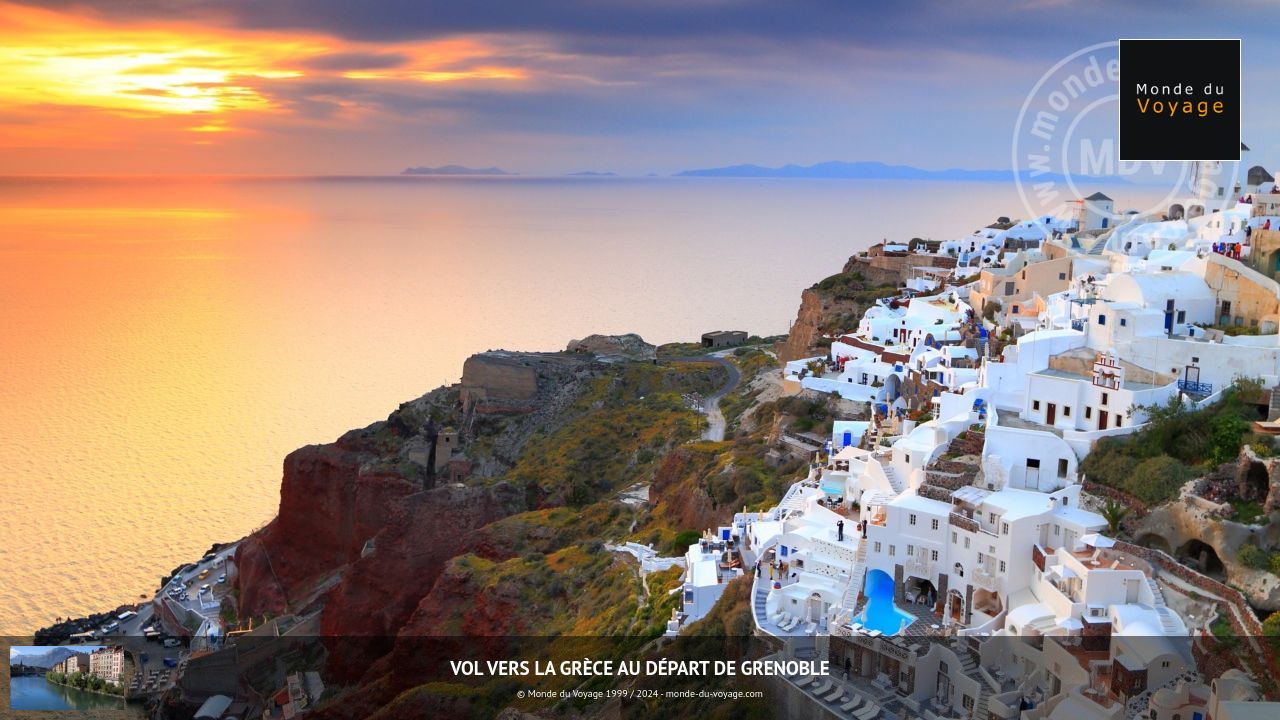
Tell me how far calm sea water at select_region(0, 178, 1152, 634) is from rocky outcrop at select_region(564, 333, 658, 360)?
15.4 metres

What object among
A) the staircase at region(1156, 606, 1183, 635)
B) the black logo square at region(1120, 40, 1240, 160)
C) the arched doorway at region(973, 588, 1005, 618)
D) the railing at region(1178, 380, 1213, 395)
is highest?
the black logo square at region(1120, 40, 1240, 160)

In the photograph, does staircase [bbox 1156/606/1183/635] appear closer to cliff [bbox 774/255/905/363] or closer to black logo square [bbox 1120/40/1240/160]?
black logo square [bbox 1120/40/1240/160]

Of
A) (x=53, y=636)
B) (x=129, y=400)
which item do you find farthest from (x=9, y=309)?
(x=53, y=636)

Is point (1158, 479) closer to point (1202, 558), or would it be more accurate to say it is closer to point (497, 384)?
point (1202, 558)

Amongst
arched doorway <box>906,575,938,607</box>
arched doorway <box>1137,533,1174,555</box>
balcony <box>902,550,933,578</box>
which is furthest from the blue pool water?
arched doorway <box>1137,533,1174,555</box>

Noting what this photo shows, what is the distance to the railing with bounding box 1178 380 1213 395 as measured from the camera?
2083 cm

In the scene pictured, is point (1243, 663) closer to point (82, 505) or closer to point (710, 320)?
point (82, 505)

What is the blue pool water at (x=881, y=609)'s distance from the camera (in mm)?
18359

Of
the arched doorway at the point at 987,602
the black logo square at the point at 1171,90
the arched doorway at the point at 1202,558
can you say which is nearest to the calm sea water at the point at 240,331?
the arched doorway at the point at 987,602

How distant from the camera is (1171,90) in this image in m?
27.6

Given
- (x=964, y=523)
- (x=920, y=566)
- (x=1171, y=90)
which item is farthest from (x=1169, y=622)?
(x=1171, y=90)

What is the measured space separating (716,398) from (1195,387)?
22650 millimetres

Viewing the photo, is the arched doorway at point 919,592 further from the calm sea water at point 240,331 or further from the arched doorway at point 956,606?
the calm sea water at point 240,331

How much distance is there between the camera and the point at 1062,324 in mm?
25047
